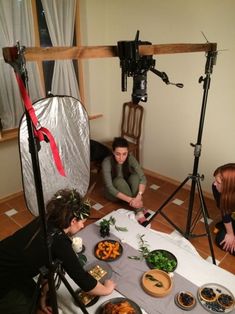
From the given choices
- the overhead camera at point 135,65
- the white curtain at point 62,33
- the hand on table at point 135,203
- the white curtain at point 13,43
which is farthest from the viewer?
the white curtain at point 62,33

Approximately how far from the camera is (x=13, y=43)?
96.0 inches

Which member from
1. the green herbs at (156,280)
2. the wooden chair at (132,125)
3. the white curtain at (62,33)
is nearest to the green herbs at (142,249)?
the green herbs at (156,280)

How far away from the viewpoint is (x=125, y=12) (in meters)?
2.92

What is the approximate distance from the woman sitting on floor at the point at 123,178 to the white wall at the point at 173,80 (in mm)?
637

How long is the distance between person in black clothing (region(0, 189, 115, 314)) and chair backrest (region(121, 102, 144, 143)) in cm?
193

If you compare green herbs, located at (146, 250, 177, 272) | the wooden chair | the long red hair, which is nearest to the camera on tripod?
green herbs, located at (146, 250, 177, 272)

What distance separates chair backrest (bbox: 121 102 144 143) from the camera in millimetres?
3164

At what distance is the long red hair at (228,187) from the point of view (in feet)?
6.61

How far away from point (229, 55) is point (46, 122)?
5.49 feet

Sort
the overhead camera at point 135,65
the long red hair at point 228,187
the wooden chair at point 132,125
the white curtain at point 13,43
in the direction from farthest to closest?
the wooden chair at point 132,125, the white curtain at point 13,43, the long red hair at point 228,187, the overhead camera at point 135,65

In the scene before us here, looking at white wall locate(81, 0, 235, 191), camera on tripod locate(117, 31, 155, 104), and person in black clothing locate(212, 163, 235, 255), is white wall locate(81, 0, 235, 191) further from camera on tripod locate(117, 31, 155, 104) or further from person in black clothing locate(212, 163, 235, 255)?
camera on tripod locate(117, 31, 155, 104)

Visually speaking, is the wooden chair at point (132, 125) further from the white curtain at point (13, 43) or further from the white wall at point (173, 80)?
the white curtain at point (13, 43)

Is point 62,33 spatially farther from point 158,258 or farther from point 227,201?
point 158,258

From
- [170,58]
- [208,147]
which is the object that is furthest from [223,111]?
[170,58]
